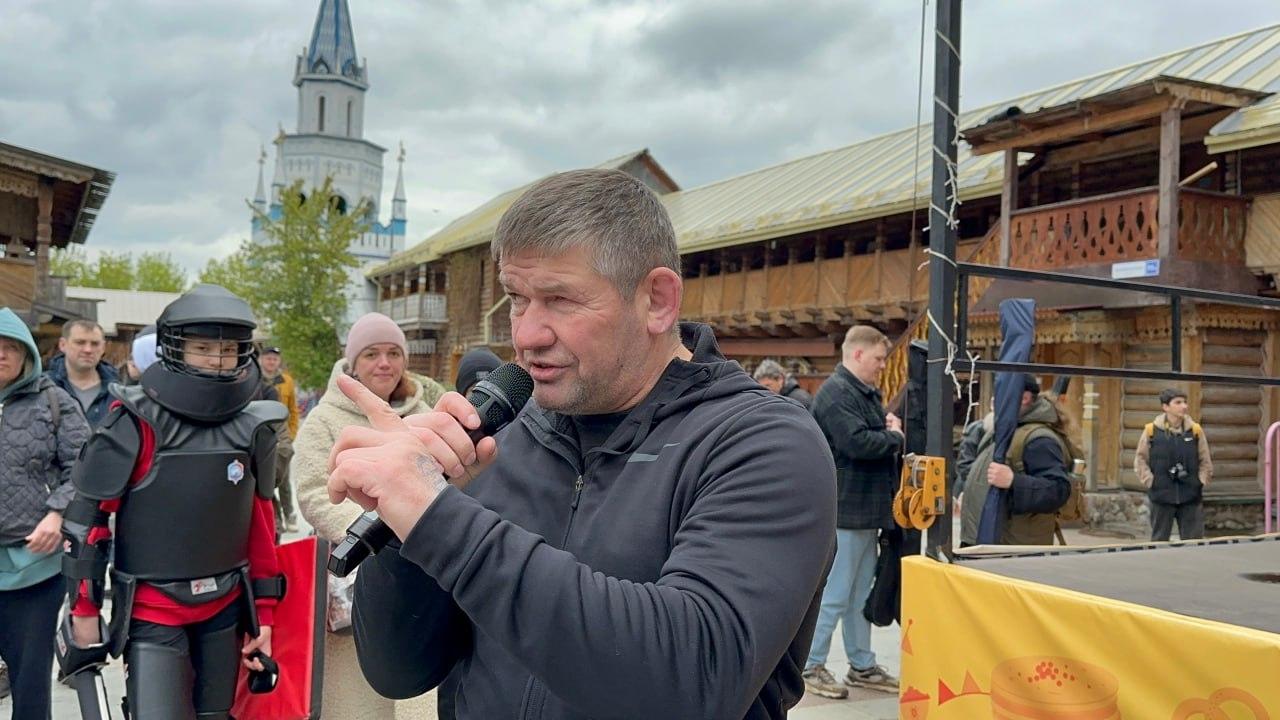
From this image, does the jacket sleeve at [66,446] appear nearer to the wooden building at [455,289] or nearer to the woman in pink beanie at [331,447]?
the woman in pink beanie at [331,447]

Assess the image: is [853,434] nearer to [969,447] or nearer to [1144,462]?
[969,447]

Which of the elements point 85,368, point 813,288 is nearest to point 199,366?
point 85,368

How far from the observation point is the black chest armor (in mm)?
3453

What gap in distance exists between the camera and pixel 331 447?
393 cm

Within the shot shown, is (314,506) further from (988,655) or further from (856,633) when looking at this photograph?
(856,633)

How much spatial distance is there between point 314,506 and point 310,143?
85.5 metres

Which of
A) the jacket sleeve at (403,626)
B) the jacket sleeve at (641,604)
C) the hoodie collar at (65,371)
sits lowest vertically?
the jacket sleeve at (403,626)

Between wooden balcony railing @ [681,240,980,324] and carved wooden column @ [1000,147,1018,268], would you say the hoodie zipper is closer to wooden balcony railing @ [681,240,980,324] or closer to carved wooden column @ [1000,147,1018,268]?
carved wooden column @ [1000,147,1018,268]

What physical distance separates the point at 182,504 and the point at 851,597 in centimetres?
386

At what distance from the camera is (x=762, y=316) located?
20.2 m

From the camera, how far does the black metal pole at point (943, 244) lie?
10.1ft

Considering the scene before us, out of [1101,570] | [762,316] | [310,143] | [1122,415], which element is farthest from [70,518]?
[310,143]

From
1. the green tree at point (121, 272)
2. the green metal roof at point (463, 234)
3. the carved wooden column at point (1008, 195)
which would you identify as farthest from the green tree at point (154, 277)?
the carved wooden column at point (1008, 195)

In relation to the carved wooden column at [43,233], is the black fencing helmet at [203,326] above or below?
below
